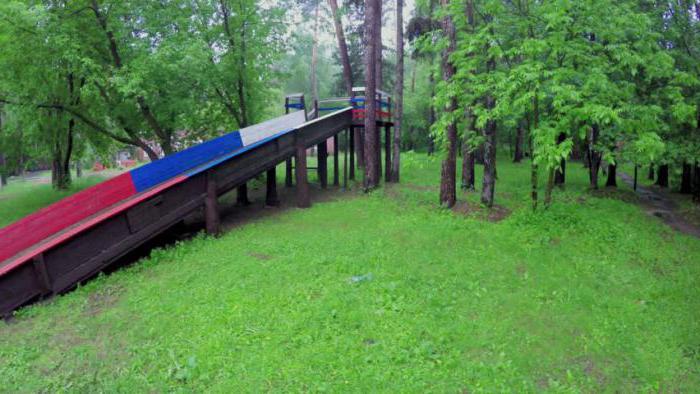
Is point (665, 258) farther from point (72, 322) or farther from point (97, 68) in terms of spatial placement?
point (97, 68)

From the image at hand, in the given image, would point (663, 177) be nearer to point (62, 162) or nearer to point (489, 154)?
point (489, 154)

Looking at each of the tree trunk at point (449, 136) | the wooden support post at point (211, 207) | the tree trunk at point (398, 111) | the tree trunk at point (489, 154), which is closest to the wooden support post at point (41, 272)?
the wooden support post at point (211, 207)

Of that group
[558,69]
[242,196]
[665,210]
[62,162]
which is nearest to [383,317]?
[558,69]

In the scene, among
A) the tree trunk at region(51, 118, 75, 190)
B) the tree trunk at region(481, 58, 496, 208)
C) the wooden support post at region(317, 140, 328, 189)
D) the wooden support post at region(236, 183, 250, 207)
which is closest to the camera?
the tree trunk at region(481, 58, 496, 208)

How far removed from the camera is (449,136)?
10883 millimetres

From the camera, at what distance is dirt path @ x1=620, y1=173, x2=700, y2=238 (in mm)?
11523

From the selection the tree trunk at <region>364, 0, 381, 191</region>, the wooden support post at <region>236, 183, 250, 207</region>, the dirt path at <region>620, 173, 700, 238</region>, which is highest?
the tree trunk at <region>364, 0, 381, 191</region>

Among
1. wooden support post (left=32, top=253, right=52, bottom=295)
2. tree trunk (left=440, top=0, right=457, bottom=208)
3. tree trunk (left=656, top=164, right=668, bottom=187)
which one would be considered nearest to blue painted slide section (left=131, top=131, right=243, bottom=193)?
wooden support post (left=32, top=253, right=52, bottom=295)

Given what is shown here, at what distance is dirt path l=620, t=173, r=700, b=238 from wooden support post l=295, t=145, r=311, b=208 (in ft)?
32.4

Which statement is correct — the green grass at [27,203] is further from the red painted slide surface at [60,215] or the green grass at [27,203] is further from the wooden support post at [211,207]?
the wooden support post at [211,207]

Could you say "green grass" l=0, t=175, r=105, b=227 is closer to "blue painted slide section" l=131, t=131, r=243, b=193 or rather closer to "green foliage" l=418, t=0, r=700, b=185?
"blue painted slide section" l=131, t=131, r=243, b=193

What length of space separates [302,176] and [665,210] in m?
11.6

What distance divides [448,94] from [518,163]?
19569mm

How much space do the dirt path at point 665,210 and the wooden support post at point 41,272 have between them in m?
13.9
